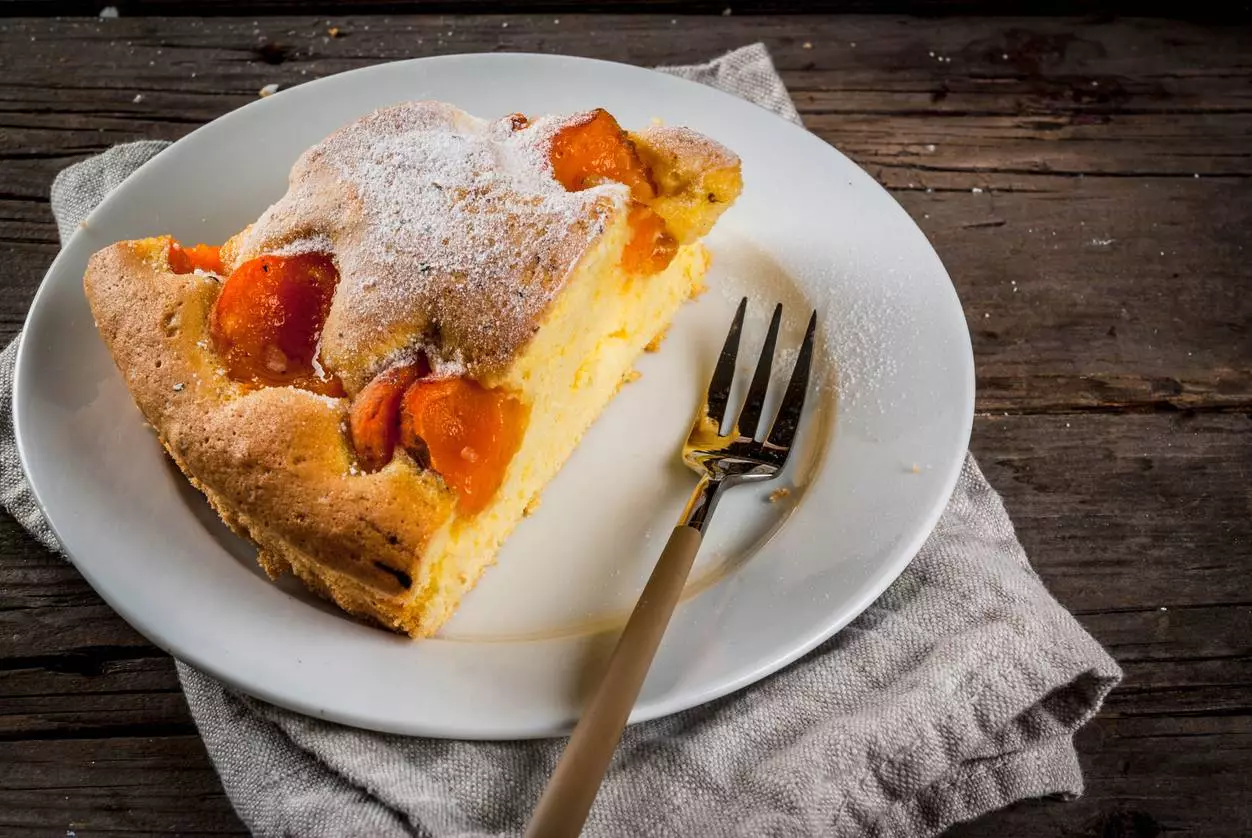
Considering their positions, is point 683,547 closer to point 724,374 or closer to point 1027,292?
point 724,374

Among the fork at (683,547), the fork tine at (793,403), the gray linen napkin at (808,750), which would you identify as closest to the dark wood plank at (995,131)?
the fork tine at (793,403)

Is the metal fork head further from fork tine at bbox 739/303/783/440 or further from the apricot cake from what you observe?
the apricot cake

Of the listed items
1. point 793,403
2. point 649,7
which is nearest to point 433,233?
point 793,403

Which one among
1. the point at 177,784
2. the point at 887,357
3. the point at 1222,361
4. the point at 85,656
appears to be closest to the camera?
the point at 177,784

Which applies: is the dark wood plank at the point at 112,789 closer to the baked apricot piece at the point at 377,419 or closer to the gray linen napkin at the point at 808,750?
the gray linen napkin at the point at 808,750

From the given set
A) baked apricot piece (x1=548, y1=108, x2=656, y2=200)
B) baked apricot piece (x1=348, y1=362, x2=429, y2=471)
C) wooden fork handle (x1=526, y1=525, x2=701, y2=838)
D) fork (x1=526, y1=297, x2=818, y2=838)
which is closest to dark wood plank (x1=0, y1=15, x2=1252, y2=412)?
fork (x1=526, y1=297, x2=818, y2=838)

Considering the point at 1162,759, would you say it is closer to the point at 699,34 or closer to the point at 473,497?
the point at 473,497

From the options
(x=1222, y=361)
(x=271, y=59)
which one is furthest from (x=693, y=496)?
(x=271, y=59)
